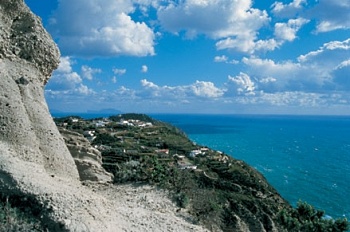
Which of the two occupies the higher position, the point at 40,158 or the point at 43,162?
the point at 40,158

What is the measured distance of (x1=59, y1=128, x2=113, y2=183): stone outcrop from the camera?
88.8 ft

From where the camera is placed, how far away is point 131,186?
30.7 m

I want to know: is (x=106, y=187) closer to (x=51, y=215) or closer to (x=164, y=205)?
(x=164, y=205)

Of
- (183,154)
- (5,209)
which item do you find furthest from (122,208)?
(183,154)

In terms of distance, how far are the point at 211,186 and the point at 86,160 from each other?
3748 centimetres

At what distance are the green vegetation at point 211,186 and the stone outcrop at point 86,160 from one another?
10.7 ft

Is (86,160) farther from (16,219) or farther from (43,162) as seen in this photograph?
(16,219)

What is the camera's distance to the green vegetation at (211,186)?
32.1m

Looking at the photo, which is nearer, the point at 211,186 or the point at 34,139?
the point at 34,139

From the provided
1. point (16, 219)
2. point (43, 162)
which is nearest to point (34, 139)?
point (43, 162)

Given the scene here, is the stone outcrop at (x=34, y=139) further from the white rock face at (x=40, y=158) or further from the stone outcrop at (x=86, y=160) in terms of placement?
the stone outcrop at (x=86, y=160)

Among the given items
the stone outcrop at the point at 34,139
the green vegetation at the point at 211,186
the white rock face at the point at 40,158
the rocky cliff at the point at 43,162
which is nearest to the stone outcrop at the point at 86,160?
the rocky cliff at the point at 43,162

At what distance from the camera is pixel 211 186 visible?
6222 centimetres

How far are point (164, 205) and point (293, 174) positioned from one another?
279 feet
